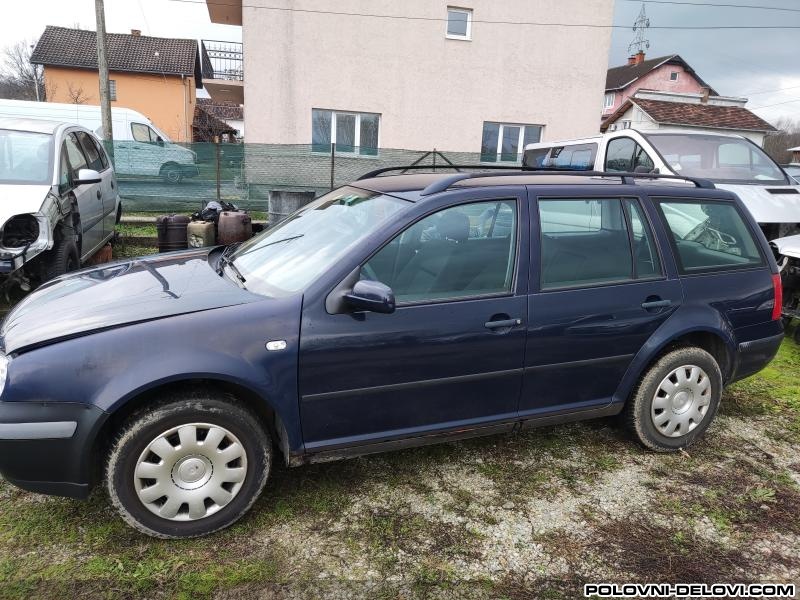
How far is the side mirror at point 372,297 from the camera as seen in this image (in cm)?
260

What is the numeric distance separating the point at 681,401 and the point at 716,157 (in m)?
5.14

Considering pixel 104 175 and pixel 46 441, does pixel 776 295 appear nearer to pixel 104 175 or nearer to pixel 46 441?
pixel 46 441

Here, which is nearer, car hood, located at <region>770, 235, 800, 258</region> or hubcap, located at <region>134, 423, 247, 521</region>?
hubcap, located at <region>134, 423, 247, 521</region>

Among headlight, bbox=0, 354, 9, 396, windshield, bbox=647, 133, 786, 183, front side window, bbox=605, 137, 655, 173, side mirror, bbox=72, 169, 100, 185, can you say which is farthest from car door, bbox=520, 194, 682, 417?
side mirror, bbox=72, 169, 100, 185

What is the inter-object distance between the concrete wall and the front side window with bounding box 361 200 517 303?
12.2 metres

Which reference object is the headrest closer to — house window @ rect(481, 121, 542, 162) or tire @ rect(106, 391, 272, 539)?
tire @ rect(106, 391, 272, 539)

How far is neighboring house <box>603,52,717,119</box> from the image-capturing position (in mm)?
44594

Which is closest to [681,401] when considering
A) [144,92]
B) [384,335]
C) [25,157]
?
[384,335]

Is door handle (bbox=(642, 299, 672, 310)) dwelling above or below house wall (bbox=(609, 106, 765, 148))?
below

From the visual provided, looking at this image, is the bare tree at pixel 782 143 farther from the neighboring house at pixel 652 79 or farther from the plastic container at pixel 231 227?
the plastic container at pixel 231 227

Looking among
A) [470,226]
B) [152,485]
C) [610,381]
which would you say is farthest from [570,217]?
[152,485]

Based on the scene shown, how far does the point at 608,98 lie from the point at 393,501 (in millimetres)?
49854

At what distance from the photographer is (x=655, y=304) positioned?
11.1 ft

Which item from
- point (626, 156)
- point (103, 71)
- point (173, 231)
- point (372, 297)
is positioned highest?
point (103, 71)
